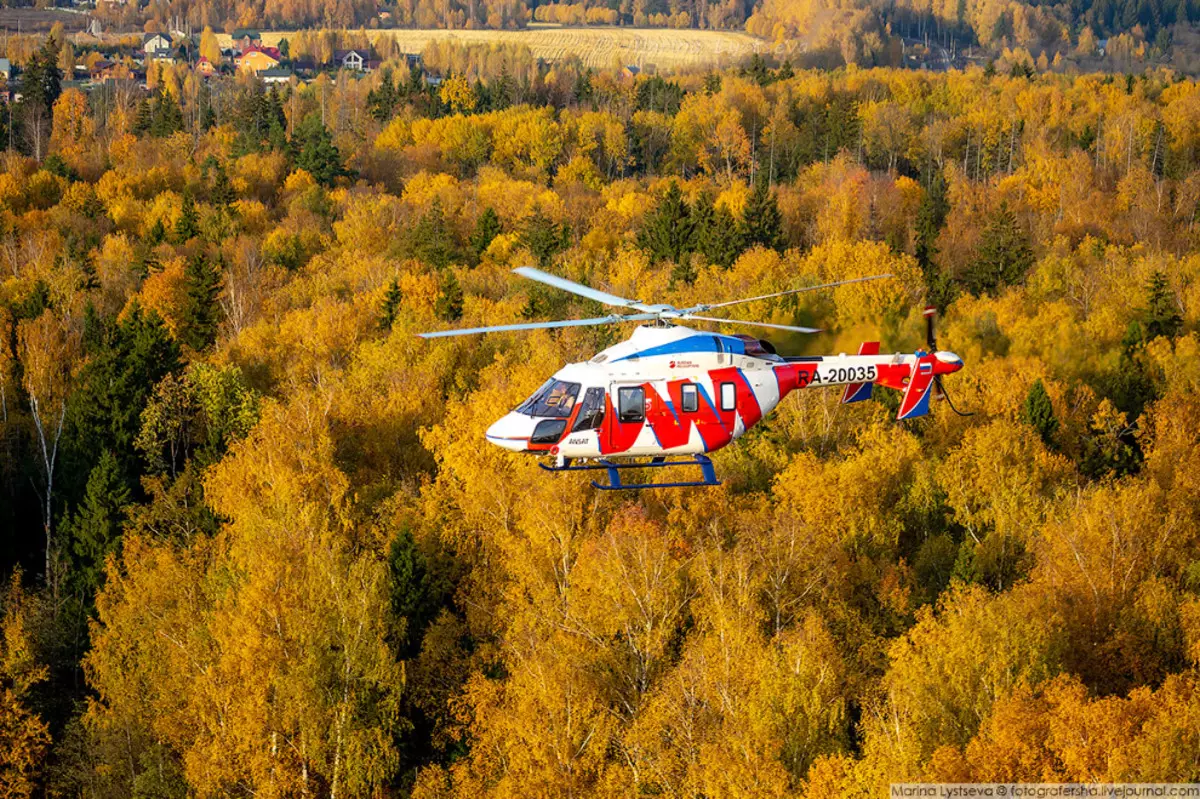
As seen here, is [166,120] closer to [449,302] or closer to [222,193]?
[222,193]

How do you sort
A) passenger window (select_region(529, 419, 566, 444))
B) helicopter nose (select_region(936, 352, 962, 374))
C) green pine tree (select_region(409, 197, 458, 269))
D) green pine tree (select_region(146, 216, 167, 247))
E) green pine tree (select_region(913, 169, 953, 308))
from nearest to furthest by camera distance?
1. passenger window (select_region(529, 419, 566, 444))
2. helicopter nose (select_region(936, 352, 962, 374))
3. green pine tree (select_region(913, 169, 953, 308))
4. green pine tree (select_region(409, 197, 458, 269))
5. green pine tree (select_region(146, 216, 167, 247))

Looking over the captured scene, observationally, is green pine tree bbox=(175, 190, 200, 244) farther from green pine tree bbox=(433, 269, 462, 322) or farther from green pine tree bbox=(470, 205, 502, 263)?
green pine tree bbox=(433, 269, 462, 322)

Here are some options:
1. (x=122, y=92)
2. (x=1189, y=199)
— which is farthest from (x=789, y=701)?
(x=122, y=92)

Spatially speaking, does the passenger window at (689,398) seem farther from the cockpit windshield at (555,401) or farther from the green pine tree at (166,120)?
the green pine tree at (166,120)

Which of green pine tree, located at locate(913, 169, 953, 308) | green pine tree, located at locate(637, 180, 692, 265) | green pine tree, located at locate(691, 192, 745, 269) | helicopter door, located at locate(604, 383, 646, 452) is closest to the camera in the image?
helicopter door, located at locate(604, 383, 646, 452)

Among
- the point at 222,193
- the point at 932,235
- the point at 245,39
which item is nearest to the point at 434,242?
the point at 222,193

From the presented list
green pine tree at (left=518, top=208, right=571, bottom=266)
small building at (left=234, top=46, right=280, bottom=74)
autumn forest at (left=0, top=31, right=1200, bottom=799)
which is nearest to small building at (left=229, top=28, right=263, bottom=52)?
small building at (left=234, top=46, right=280, bottom=74)

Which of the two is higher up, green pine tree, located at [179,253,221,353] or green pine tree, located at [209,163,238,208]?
green pine tree, located at [209,163,238,208]
